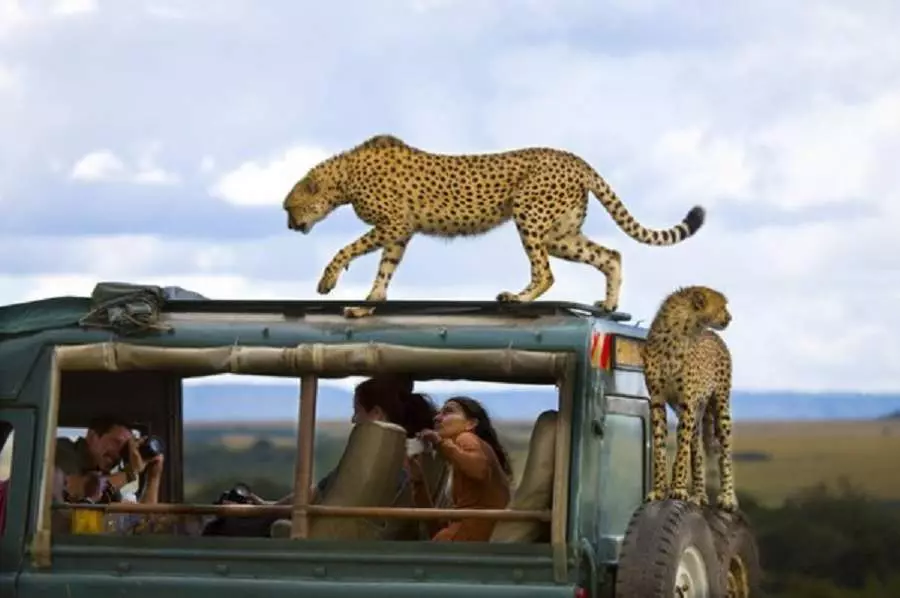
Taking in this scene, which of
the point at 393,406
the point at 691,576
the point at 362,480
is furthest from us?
the point at 393,406

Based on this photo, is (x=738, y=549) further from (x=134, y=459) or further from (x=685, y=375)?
(x=134, y=459)

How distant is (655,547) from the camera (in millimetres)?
10164

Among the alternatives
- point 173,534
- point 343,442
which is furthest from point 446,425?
point 173,534

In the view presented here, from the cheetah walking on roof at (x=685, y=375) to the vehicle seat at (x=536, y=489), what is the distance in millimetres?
609

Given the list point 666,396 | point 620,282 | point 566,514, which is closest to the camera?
point 566,514

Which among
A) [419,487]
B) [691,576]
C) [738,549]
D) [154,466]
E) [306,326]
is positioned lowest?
[691,576]

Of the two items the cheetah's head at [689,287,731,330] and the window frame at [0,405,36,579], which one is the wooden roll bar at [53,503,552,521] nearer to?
the window frame at [0,405,36,579]

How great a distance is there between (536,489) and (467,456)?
0.56 metres

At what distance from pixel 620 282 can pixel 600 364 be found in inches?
50.9

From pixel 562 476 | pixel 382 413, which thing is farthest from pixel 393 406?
pixel 562 476

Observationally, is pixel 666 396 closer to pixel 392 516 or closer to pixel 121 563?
pixel 392 516

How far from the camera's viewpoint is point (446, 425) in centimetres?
1090

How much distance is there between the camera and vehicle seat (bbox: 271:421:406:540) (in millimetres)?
10609

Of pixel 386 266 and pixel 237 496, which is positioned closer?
pixel 386 266
